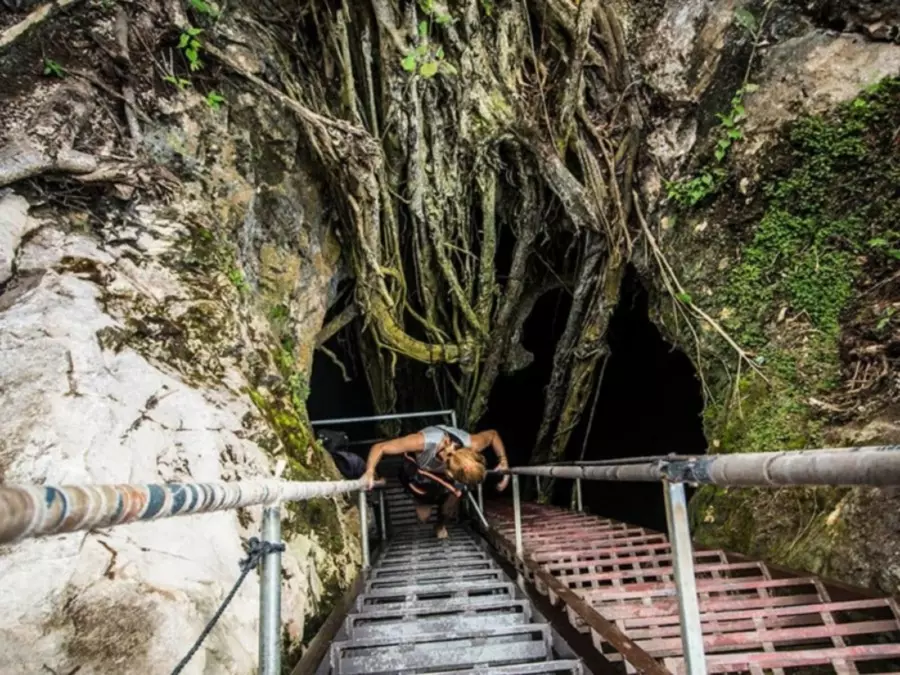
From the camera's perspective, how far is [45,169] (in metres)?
3.13

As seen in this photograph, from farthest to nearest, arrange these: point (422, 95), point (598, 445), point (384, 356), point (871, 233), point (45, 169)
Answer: point (598, 445) → point (384, 356) → point (422, 95) → point (871, 233) → point (45, 169)

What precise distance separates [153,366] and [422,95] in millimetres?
2882

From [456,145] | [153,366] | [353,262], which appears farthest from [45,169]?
[456,145]

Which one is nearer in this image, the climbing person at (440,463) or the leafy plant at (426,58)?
the climbing person at (440,463)

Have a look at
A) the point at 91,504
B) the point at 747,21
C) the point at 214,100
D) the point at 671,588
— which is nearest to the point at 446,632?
the point at 671,588

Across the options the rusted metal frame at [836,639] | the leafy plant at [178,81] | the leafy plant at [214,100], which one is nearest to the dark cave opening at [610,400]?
the leafy plant at [214,100]

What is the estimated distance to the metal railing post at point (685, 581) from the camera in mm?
1011

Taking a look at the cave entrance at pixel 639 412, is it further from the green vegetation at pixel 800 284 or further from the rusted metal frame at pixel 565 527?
the rusted metal frame at pixel 565 527

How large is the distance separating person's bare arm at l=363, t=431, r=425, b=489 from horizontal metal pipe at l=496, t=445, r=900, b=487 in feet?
8.15

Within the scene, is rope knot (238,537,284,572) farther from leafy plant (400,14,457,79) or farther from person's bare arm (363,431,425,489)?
leafy plant (400,14,457,79)

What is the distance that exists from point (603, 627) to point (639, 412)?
710cm

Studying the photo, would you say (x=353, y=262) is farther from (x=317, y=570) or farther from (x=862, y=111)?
(x=862, y=111)

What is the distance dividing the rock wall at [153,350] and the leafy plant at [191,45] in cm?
17

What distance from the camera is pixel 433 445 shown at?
436 centimetres
